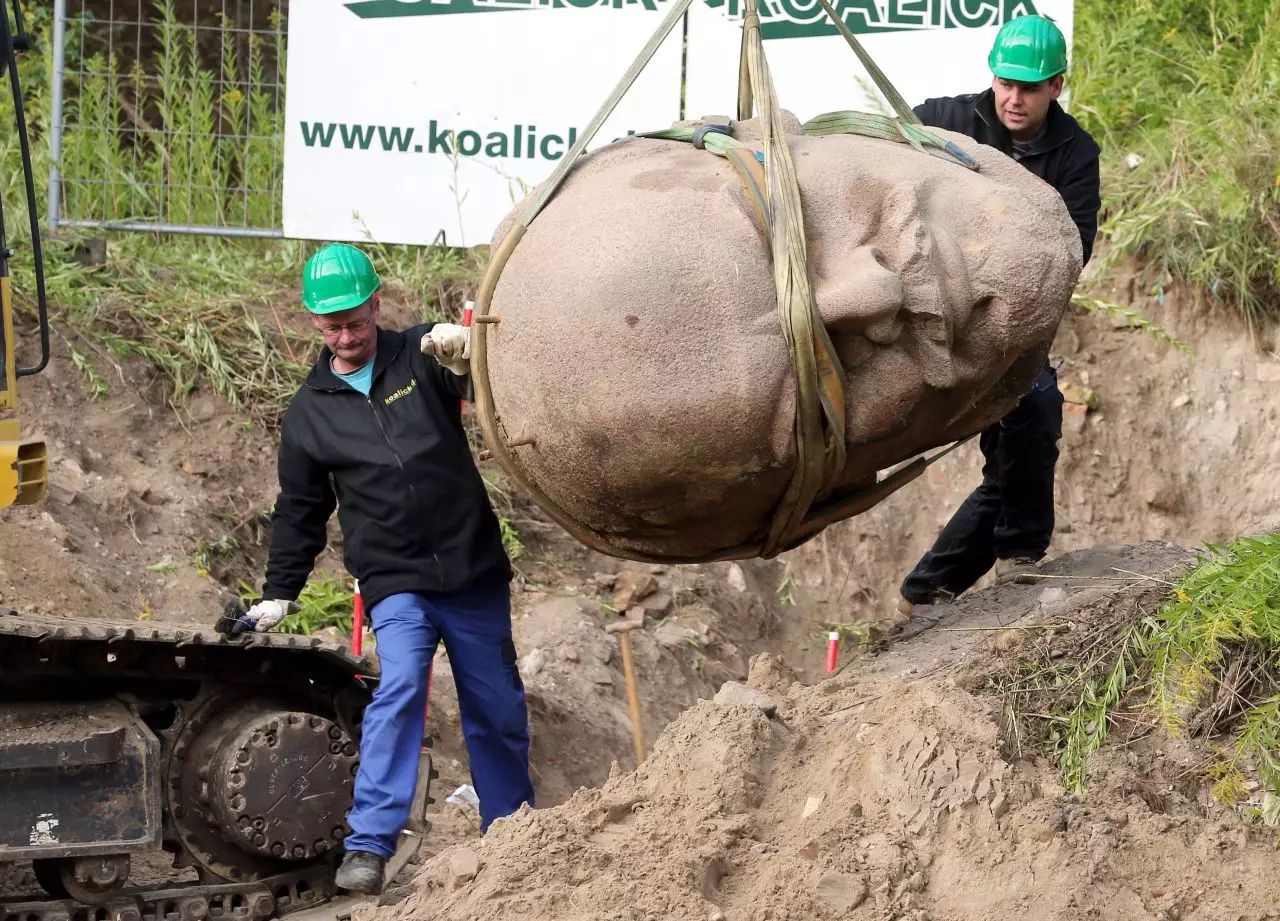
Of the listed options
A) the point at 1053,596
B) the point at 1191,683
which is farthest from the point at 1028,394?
the point at 1191,683

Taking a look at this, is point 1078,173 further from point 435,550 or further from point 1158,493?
point 1158,493

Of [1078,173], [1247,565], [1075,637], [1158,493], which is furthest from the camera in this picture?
[1158,493]

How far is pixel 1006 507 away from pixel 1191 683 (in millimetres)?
1639

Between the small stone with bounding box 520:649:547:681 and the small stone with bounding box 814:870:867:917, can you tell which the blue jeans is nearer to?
the small stone with bounding box 520:649:547:681

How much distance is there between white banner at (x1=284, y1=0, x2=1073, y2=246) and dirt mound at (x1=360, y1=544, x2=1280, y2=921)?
4.37m

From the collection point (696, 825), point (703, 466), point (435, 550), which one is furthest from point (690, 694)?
point (703, 466)

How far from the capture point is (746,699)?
3.82 m

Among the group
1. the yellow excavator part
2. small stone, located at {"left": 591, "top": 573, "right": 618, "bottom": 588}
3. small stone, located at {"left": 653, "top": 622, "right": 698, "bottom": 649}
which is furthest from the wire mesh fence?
the yellow excavator part

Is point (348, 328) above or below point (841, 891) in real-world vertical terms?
above

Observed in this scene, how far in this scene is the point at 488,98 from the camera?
25.1 feet

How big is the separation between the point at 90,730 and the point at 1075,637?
2758 mm

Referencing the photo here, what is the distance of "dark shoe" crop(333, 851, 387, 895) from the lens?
4.51m

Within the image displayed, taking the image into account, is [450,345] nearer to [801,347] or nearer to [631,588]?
[801,347]

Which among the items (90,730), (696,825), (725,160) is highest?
(725,160)
